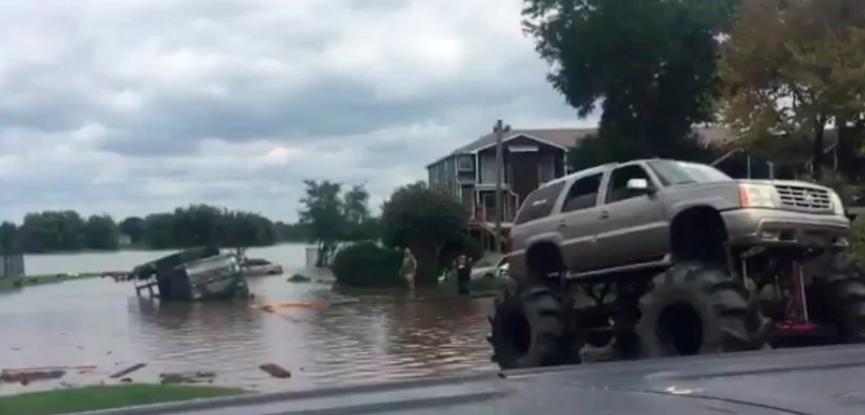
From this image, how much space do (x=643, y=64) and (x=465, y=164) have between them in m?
22.5

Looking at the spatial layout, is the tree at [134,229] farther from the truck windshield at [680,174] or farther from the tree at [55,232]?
the truck windshield at [680,174]

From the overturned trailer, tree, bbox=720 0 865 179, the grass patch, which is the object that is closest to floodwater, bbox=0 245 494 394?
the overturned trailer

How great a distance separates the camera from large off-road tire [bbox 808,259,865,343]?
13914mm

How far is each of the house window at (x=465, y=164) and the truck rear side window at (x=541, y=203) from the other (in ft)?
171

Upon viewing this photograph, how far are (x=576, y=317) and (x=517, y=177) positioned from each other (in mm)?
51752

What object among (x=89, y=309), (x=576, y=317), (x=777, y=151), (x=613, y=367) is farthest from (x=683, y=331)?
(x=89, y=309)

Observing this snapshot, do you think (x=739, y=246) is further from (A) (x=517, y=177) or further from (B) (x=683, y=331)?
(A) (x=517, y=177)

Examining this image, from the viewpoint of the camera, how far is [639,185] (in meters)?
14.6

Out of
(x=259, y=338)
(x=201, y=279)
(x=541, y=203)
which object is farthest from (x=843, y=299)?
(x=201, y=279)

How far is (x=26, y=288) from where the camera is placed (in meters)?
59.6

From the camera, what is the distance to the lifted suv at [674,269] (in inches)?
529

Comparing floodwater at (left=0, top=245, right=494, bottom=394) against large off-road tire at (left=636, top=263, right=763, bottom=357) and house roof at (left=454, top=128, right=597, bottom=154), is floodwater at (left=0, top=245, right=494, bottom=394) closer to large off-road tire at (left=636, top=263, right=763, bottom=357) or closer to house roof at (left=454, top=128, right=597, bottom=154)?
large off-road tire at (left=636, top=263, right=763, bottom=357)

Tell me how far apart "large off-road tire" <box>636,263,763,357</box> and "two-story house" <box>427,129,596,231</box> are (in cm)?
5023

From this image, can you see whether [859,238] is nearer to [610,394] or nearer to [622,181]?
[622,181]
